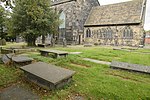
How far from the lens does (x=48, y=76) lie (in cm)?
493

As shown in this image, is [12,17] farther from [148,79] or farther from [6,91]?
[148,79]

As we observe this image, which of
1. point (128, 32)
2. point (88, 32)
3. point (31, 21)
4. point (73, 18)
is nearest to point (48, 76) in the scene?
point (31, 21)

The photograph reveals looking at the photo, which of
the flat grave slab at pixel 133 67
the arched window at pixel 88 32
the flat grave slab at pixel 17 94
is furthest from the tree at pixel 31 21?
the flat grave slab at pixel 17 94

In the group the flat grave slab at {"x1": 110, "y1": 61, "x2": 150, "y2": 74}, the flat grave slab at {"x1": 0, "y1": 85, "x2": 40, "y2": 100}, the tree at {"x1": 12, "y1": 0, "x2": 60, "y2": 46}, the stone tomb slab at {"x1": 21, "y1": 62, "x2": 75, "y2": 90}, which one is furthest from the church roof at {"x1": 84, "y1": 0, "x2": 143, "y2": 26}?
the flat grave slab at {"x1": 0, "y1": 85, "x2": 40, "y2": 100}

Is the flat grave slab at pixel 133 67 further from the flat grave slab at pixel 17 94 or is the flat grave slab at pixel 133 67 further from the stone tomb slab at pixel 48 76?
the flat grave slab at pixel 17 94

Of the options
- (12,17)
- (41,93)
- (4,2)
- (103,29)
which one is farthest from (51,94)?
(103,29)

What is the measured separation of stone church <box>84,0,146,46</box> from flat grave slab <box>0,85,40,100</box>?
2353 centimetres

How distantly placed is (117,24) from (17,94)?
24.8m

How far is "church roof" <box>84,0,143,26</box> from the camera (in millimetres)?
25078

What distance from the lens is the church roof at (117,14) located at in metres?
25.1

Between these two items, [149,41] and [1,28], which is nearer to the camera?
[1,28]

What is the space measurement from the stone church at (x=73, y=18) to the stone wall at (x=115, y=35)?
2.05 meters

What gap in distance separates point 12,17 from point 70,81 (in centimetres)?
1681

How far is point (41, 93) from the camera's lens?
4.67m
